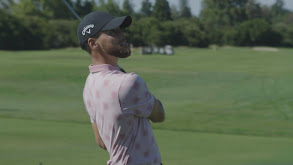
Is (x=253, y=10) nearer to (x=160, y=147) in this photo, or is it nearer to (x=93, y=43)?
(x=160, y=147)

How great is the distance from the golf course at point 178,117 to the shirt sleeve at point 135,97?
13.9 feet

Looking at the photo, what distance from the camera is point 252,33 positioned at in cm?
4731

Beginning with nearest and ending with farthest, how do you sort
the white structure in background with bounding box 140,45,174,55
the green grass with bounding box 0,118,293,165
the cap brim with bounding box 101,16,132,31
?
the cap brim with bounding box 101,16,132,31 → the green grass with bounding box 0,118,293,165 → the white structure in background with bounding box 140,45,174,55

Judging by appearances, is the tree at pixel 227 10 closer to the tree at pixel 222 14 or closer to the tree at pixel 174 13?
the tree at pixel 222 14

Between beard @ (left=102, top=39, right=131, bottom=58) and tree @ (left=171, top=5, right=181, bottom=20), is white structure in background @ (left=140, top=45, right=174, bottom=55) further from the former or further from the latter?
beard @ (left=102, top=39, right=131, bottom=58)

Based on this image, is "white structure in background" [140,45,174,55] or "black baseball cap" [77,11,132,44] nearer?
"black baseball cap" [77,11,132,44]

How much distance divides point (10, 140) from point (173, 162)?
284 cm

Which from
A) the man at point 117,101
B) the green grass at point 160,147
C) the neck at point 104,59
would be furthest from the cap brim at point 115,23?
the green grass at point 160,147

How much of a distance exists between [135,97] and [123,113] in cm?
11

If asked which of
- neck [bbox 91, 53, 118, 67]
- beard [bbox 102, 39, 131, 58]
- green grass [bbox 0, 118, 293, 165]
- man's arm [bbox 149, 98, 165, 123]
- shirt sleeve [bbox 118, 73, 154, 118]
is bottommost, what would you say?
green grass [bbox 0, 118, 293, 165]

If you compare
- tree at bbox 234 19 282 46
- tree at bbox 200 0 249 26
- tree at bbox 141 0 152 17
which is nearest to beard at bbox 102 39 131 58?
tree at bbox 141 0 152 17

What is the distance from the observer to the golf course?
296 inches

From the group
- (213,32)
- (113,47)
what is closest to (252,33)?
(213,32)

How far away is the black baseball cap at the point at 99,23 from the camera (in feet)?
8.90
